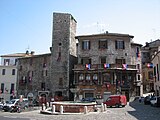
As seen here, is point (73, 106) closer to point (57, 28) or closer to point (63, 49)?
point (63, 49)

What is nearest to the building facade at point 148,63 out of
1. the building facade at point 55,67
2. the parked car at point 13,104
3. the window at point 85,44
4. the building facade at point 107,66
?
the building facade at point 107,66

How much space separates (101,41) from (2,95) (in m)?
27.2

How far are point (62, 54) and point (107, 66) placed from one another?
9.55 meters

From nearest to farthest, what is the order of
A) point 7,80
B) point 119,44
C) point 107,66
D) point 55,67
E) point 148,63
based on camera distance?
point 107,66
point 119,44
point 55,67
point 148,63
point 7,80

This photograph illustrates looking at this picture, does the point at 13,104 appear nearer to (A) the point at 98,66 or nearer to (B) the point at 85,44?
(A) the point at 98,66

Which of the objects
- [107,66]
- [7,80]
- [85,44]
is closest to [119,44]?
[107,66]

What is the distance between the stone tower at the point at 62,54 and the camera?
4154 centimetres

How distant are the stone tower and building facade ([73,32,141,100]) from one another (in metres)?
2.10

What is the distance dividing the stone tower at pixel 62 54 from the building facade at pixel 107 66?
6.91 ft

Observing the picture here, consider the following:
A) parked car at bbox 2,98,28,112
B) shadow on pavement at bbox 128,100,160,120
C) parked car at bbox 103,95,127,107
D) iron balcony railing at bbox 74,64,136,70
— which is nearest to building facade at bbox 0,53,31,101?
iron balcony railing at bbox 74,64,136,70

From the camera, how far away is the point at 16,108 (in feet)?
83.6

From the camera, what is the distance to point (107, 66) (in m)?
38.1

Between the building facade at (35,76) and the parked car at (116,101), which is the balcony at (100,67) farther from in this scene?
the parked car at (116,101)

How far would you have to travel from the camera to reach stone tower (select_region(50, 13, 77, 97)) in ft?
136
